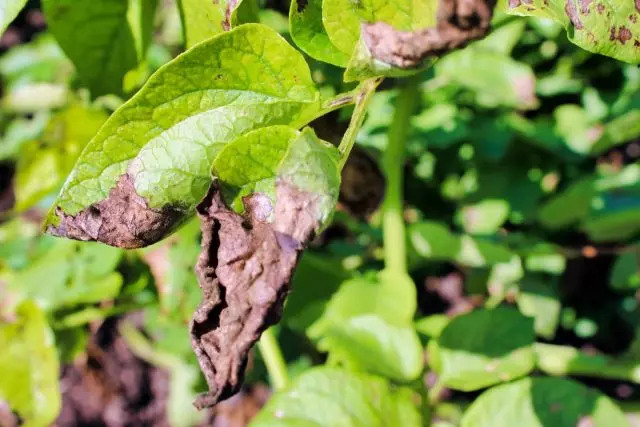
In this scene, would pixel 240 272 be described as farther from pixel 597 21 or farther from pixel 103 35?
pixel 103 35

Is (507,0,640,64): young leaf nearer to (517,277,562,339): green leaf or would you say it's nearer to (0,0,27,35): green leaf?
(0,0,27,35): green leaf

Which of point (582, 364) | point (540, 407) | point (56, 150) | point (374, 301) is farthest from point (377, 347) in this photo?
point (56, 150)

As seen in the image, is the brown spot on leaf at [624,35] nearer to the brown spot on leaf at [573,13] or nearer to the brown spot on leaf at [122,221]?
the brown spot on leaf at [573,13]

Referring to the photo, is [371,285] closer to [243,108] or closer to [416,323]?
[416,323]

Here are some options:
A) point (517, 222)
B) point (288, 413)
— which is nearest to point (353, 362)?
point (288, 413)

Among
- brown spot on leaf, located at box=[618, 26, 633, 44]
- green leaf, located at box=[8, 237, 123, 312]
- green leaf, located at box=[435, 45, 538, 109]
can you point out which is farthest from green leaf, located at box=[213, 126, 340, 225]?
green leaf, located at box=[435, 45, 538, 109]

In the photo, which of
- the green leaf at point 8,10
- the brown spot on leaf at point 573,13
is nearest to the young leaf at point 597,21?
the brown spot on leaf at point 573,13
